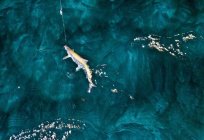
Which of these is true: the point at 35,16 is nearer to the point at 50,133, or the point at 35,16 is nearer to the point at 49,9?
the point at 49,9

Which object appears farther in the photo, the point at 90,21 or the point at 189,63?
the point at 90,21

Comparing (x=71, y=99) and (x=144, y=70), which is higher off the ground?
(x=144, y=70)

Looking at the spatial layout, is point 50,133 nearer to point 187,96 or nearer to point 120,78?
point 120,78

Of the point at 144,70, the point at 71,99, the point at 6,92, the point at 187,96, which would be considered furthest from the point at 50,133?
the point at 187,96

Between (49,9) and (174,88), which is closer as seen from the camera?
(174,88)

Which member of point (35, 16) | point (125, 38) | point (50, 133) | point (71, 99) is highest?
point (35, 16)

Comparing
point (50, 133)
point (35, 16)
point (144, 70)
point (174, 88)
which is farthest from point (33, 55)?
point (174, 88)
